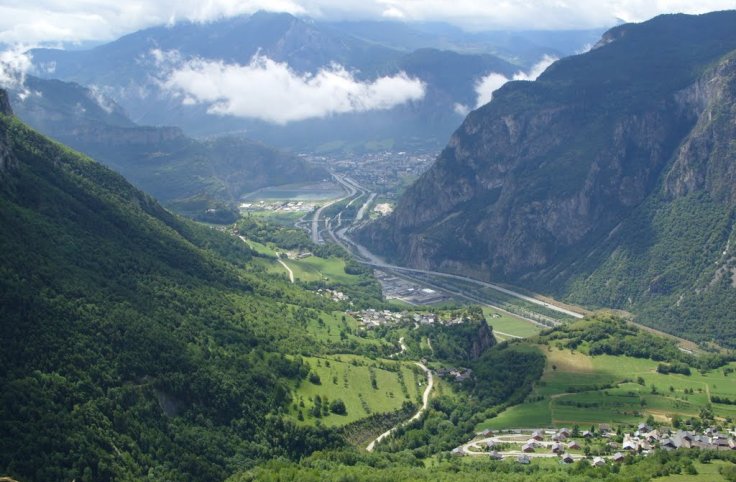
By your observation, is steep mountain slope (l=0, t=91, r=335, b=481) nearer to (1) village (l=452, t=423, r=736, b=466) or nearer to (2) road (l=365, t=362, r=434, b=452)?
(2) road (l=365, t=362, r=434, b=452)

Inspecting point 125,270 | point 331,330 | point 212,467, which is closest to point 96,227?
point 125,270

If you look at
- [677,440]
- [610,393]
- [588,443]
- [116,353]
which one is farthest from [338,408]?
[677,440]

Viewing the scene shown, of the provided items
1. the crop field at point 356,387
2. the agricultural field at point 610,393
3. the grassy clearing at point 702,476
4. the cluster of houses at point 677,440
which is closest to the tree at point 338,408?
the crop field at point 356,387

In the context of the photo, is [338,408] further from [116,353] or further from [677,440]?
[677,440]

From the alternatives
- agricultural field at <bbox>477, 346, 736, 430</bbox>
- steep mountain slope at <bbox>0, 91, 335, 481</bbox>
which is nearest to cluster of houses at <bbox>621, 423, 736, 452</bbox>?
agricultural field at <bbox>477, 346, 736, 430</bbox>

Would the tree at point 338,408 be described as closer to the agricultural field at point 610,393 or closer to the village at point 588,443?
the village at point 588,443
